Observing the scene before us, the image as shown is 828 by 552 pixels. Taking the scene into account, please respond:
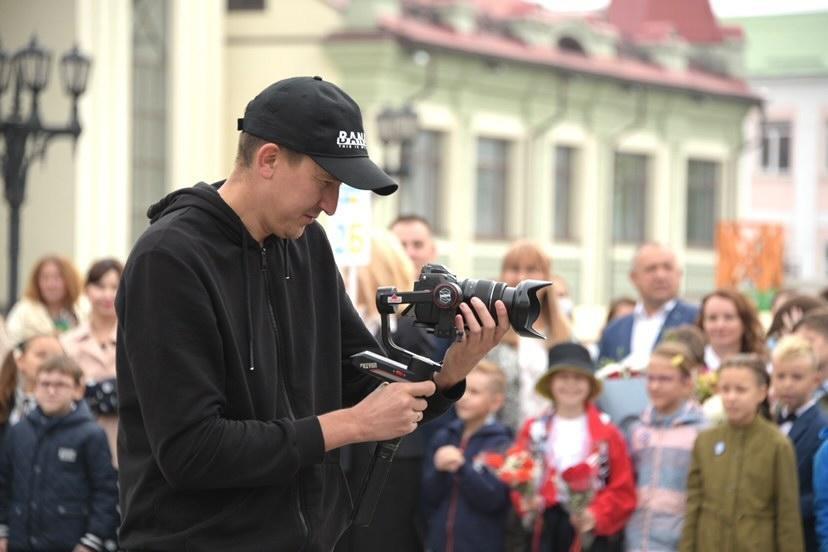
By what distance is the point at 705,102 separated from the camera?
3959cm

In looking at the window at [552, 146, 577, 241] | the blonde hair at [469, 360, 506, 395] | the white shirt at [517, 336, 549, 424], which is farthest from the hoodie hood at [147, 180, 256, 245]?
the window at [552, 146, 577, 241]

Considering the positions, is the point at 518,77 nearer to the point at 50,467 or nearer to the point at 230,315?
the point at 50,467

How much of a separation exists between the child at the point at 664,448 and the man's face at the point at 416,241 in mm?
1745

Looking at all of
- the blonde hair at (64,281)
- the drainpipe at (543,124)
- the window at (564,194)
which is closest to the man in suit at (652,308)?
the blonde hair at (64,281)

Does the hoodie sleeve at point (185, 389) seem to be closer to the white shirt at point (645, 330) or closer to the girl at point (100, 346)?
the girl at point (100, 346)

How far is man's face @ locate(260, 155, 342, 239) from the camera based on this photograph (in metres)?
3.70

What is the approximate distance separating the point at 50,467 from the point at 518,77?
27.0 metres

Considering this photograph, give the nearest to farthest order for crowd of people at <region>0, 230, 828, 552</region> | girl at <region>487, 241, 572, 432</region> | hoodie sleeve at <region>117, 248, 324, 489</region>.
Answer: hoodie sleeve at <region>117, 248, 324, 489</region>, crowd of people at <region>0, 230, 828, 552</region>, girl at <region>487, 241, 572, 432</region>

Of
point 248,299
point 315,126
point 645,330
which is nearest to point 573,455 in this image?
point 645,330

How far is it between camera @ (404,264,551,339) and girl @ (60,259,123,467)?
15.5ft

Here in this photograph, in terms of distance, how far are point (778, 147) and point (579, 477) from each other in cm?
4829

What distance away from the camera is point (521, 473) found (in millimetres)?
7949

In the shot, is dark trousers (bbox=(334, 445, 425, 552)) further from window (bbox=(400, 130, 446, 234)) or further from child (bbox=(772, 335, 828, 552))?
window (bbox=(400, 130, 446, 234))

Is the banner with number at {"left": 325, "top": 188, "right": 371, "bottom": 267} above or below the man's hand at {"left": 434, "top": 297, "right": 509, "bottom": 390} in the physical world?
above
